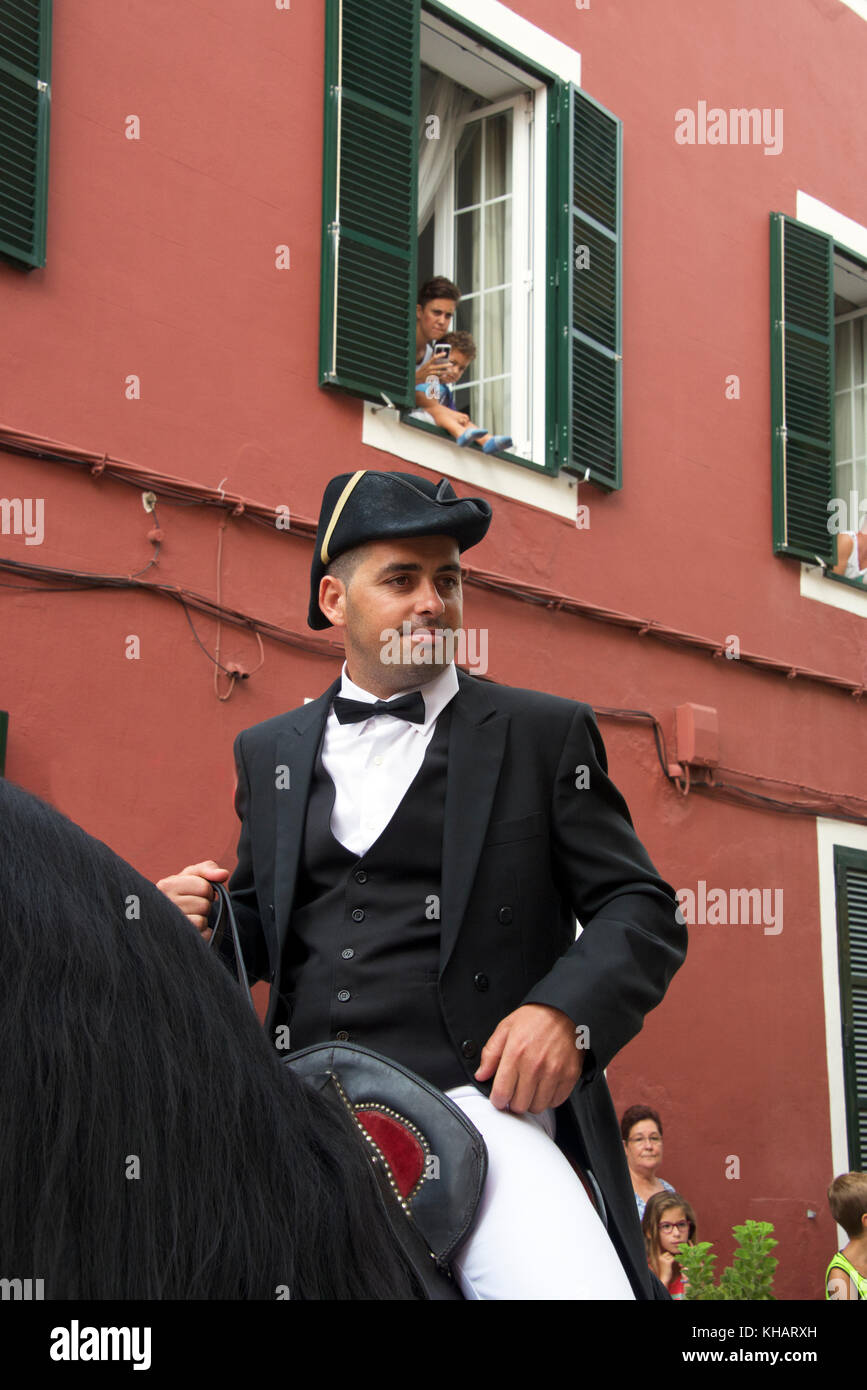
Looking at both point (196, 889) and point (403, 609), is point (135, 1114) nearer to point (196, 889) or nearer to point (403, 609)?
point (196, 889)

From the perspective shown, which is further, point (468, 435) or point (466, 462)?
point (466, 462)

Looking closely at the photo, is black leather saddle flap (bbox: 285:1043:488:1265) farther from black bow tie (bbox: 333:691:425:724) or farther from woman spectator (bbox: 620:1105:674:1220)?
woman spectator (bbox: 620:1105:674:1220)

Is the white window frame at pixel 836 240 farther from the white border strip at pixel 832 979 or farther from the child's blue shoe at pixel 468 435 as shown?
the child's blue shoe at pixel 468 435

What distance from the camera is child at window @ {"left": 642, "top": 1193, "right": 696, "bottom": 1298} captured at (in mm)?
6871

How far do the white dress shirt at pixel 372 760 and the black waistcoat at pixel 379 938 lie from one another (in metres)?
0.03

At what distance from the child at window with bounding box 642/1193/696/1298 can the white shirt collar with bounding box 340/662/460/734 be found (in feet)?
15.9

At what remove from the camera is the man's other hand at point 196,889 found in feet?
7.82

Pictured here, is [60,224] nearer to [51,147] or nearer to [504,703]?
[51,147]

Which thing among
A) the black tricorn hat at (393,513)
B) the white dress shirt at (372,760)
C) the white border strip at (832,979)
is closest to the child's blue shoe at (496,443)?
the white border strip at (832,979)

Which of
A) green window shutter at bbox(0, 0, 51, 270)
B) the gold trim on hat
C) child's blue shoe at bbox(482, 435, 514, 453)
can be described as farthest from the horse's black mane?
child's blue shoe at bbox(482, 435, 514, 453)

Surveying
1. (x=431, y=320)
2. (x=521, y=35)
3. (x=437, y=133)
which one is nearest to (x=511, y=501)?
(x=431, y=320)

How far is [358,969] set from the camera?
2393 millimetres

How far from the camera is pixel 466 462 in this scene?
7832mm

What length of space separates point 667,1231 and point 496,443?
363cm
